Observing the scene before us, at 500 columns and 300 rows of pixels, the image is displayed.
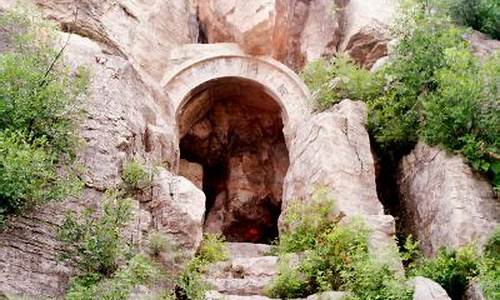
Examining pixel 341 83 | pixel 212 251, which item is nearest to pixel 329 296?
pixel 212 251

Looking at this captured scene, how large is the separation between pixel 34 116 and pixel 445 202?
21.7 ft

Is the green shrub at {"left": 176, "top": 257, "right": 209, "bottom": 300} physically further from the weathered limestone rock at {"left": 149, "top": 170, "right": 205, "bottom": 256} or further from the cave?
the cave

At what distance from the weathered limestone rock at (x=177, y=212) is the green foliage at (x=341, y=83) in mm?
5228

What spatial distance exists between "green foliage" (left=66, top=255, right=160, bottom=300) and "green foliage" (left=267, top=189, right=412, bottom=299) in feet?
7.85

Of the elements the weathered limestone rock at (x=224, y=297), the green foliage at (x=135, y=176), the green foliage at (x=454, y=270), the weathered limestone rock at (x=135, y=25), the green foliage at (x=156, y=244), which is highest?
the weathered limestone rock at (x=135, y=25)

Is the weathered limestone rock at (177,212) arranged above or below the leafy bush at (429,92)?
below

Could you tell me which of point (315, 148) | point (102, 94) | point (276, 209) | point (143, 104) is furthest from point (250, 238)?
point (102, 94)

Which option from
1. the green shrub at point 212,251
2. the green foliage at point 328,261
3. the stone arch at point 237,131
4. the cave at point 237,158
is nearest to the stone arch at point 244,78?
the stone arch at point 237,131

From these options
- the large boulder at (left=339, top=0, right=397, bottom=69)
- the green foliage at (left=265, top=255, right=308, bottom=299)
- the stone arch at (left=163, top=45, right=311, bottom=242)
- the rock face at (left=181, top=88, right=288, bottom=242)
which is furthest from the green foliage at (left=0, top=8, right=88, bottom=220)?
the large boulder at (left=339, top=0, right=397, bottom=69)

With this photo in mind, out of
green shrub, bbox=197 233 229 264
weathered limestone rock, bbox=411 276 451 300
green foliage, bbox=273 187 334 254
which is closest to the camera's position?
weathered limestone rock, bbox=411 276 451 300

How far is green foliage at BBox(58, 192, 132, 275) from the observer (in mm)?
8328

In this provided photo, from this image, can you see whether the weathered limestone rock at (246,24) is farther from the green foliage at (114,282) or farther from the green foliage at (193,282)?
the green foliage at (114,282)

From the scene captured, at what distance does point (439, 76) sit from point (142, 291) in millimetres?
7120

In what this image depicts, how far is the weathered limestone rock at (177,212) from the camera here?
9.91m
